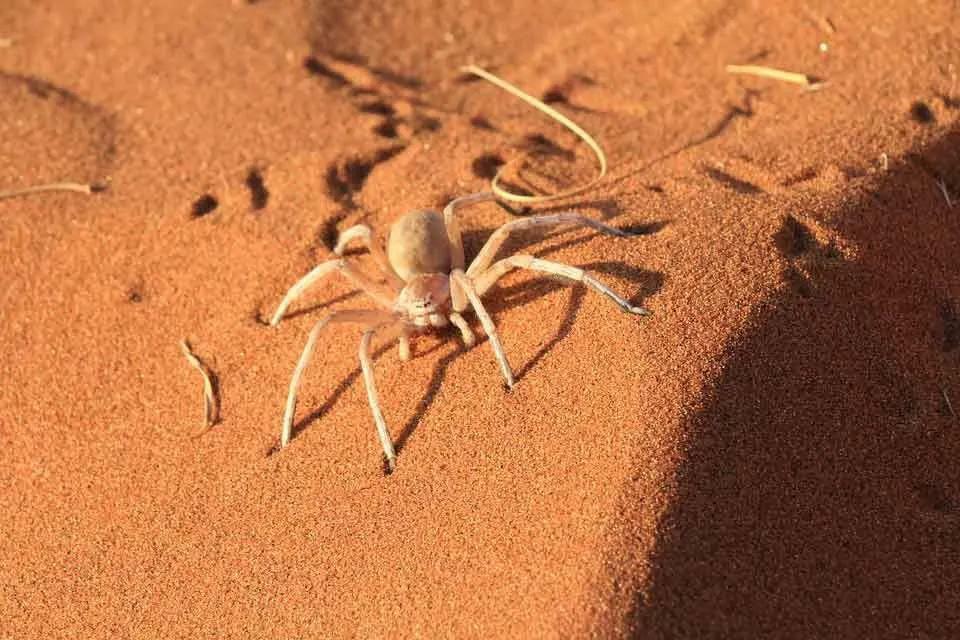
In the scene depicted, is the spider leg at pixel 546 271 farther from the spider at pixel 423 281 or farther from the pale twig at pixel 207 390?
the pale twig at pixel 207 390

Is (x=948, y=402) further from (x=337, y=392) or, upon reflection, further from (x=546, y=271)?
(x=337, y=392)

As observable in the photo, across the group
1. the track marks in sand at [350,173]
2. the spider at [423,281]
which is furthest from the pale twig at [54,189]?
the spider at [423,281]

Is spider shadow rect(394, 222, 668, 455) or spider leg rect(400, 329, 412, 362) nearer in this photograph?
spider shadow rect(394, 222, 668, 455)

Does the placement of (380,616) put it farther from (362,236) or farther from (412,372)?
(362,236)

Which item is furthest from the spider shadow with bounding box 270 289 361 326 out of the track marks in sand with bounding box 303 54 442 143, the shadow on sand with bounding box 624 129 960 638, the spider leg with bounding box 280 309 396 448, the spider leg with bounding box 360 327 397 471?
the shadow on sand with bounding box 624 129 960 638

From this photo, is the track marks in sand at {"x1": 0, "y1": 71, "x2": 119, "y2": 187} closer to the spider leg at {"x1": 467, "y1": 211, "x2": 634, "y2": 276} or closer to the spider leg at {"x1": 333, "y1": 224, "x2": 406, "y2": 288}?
the spider leg at {"x1": 333, "y1": 224, "x2": 406, "y2": 288}
